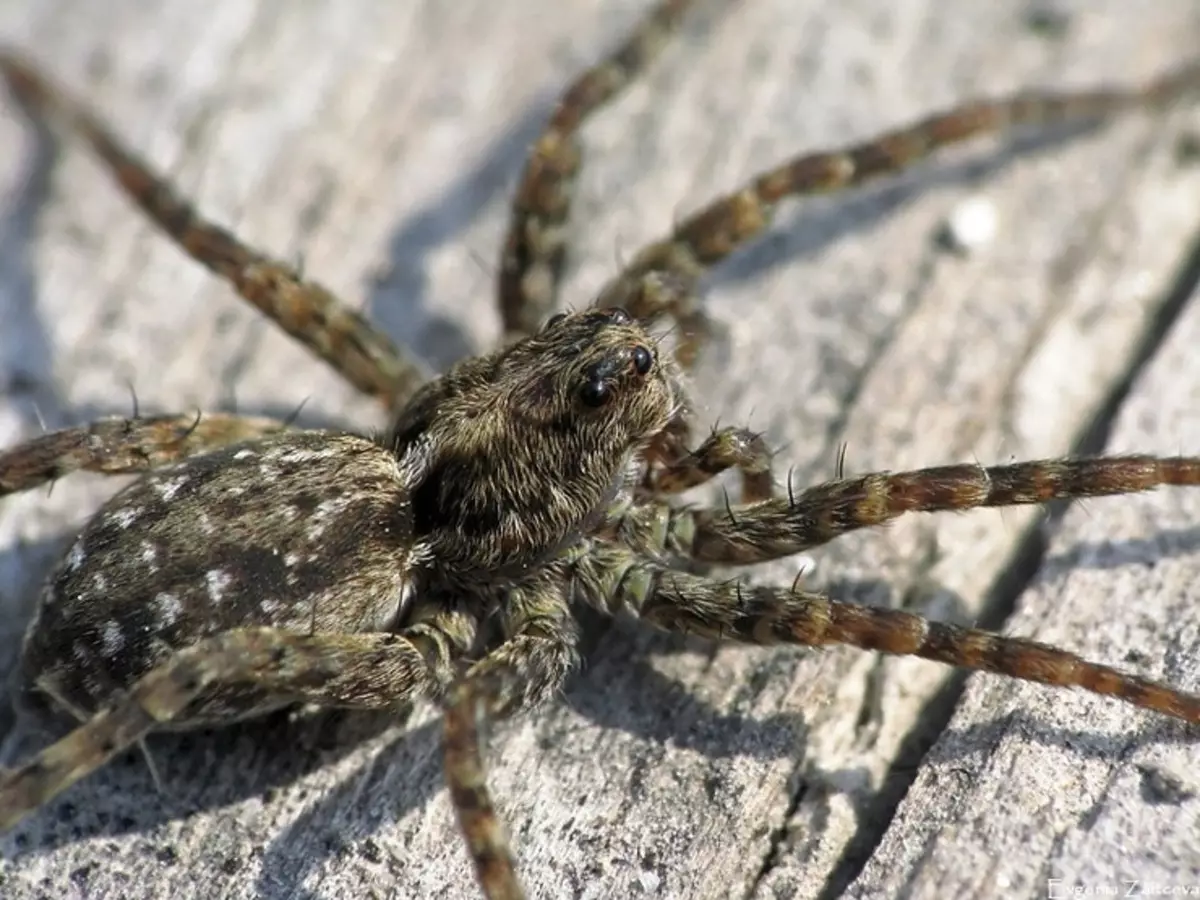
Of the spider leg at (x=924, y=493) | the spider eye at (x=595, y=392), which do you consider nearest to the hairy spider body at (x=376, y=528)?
the spider eye at (x=595, y=392)

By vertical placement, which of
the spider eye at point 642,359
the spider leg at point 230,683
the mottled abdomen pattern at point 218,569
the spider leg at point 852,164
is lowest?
the spider leg at point 230,683

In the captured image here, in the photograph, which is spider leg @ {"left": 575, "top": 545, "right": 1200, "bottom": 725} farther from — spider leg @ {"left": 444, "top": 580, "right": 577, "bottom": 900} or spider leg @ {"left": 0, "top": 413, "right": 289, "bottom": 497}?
spider leg @ {"left": 0, "top": 413, "right": 289, "bottom": 497}

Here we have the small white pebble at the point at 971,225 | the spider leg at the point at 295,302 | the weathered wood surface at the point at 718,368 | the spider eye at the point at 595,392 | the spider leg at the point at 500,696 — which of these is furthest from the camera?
the small white pebble at the point at 971,225

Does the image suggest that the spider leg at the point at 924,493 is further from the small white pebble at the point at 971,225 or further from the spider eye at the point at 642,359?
the small white pebble at the point at 971,225

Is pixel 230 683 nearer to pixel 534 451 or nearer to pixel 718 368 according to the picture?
pixel 534 451

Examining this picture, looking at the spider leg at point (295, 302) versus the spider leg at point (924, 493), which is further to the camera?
the spider leg at point (295, 302)

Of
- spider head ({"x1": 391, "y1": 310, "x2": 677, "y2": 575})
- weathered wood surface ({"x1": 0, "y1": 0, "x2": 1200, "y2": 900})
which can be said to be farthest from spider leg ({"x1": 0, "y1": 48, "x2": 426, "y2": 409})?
spider head ({"x1": 391, "y1": 310, "x2": 677, "y2": 575})

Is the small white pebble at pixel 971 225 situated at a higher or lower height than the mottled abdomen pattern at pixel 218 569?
higher

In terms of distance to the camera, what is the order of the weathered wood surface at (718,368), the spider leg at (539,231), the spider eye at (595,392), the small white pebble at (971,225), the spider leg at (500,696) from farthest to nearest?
the small white pebble at (971,225), the spider leg at (539,231), the spider eye at (595,392), the weathered wood surface at (718,368), the spider leg at (500,696)
